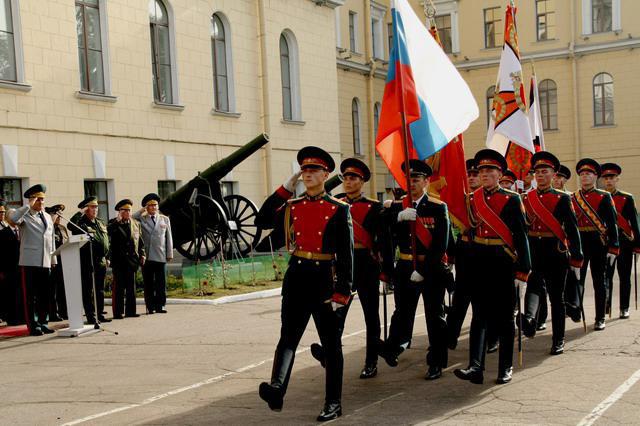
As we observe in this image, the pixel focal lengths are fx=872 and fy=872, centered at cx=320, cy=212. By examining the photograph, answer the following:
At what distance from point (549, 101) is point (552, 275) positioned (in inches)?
1103

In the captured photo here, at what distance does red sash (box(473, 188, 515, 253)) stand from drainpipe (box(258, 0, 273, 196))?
1569 centimetres

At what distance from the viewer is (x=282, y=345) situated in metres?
6.15

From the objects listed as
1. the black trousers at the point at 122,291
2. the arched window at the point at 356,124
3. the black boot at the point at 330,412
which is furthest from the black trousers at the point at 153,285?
the arched window at the point at 356,124

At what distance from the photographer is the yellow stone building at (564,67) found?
106ft

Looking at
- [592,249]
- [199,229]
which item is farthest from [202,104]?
[592,249]

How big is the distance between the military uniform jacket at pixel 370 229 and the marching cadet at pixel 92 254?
5394 millimetres

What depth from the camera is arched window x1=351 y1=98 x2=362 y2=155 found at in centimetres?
3206

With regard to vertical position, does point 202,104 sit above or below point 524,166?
above

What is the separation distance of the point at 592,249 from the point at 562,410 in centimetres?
429

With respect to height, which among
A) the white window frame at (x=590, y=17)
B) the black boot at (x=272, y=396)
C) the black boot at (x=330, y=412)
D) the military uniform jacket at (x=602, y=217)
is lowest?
the black boot at (x=330, y=412)

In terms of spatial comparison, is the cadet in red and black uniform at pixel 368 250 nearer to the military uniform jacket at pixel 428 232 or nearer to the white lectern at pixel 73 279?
the military uniform jacket at pixel 428 232

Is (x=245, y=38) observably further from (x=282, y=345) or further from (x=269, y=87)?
(x=282, y=345)

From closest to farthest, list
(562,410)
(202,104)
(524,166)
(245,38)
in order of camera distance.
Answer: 1. (562,410)
2. (524,166)
3. (202,104)
4. (245,38)

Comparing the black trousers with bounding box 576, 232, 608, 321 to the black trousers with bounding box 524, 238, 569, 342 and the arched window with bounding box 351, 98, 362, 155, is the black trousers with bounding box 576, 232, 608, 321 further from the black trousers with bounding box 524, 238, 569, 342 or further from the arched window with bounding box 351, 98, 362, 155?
the arched window with bounding box 351, 98, 362, 155
